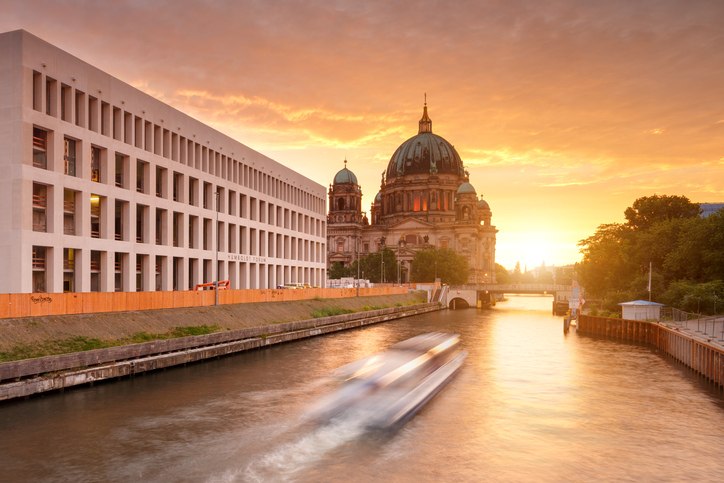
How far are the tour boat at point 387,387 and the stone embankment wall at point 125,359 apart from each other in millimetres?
13933

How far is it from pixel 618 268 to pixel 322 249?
5493cm

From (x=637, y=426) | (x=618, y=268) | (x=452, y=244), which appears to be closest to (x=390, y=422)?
(x=637, y=426)

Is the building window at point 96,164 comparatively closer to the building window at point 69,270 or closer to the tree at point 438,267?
the building window at point 69,270

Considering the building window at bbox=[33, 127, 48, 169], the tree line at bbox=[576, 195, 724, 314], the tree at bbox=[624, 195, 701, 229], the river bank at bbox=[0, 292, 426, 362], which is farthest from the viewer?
the tree at bbox=[624, 195, 701, 229]

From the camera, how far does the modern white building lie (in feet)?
157

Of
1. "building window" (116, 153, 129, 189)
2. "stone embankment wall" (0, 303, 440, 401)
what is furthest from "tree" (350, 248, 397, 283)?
"building window" (116, 153, 129, 189)

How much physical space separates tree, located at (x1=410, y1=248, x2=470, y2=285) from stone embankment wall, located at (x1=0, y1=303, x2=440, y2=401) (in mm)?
94097

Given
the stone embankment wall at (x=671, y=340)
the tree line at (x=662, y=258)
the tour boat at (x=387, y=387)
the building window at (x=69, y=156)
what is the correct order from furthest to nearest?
the tree line at (x=662, y=258) → the building window at (x=69, y=156) → the stone embankment wall at (x=671, y=340) → the tour boat at (x=387, y=387)

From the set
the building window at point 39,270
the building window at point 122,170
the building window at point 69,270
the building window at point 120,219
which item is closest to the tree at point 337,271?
the building window at point 120,219

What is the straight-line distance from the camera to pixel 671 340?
2002 inches

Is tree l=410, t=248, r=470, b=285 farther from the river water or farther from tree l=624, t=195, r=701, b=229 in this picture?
the river water

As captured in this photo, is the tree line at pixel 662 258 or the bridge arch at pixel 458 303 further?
the bridge arch at pixel 458 303

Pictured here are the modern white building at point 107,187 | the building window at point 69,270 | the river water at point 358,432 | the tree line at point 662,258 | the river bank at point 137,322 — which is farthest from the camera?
the tree line at point 662,258

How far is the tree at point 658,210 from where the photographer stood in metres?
108
